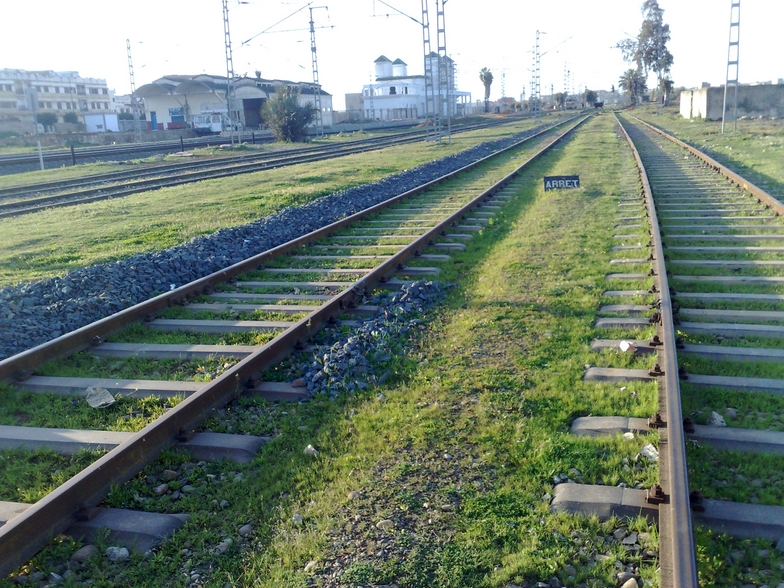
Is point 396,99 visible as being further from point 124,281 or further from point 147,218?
point 124,281

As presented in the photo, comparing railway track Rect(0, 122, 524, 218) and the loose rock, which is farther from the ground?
railway track Rect(0, 122, 524, 218)

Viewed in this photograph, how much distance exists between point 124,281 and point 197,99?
77.3 meters

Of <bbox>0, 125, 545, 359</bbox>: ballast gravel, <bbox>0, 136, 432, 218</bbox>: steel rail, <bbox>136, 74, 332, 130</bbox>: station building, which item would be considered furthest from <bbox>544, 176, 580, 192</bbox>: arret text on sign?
<bbox>136, 74, 332, 130</bbox>: station building

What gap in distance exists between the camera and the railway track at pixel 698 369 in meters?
3.38

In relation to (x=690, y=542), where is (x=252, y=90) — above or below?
above

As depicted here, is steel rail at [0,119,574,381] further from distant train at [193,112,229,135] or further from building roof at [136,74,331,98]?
building roof at [136,74,331,98]

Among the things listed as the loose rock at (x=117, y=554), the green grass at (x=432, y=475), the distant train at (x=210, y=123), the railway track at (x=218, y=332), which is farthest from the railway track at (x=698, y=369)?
the distant train at (x=210, y=123)

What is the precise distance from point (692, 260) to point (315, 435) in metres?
6.07

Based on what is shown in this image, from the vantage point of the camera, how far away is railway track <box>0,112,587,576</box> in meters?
3.54

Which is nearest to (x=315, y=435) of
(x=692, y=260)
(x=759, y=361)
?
(x=759, y=361)

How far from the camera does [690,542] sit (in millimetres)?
2910

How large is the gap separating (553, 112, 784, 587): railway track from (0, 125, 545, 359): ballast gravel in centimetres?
489

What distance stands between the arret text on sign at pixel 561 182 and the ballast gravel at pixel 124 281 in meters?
4.48

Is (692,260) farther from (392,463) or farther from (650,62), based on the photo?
(650,62)
